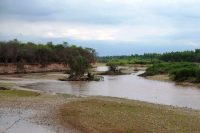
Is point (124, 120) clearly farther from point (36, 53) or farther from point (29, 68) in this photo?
point (36, 53)

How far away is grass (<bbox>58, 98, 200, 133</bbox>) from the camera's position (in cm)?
2260

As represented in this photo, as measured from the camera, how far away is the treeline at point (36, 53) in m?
116

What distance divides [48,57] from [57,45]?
1467 cm

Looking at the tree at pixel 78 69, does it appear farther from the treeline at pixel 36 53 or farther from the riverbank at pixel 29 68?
the treeline at pixel 36 53

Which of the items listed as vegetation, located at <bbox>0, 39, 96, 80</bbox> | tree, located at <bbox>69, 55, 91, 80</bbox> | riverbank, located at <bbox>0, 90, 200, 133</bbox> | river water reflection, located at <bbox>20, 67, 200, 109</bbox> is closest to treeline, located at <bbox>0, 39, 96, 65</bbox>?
vegetation, located at <bbox>0, 39, 96, 80</bbox>

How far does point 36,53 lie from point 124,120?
101286 mm

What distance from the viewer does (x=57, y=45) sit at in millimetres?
140375

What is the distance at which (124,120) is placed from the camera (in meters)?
25.5

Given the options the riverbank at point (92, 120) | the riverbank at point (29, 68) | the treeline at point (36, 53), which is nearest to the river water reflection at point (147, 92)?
the riverbank at point (92, 120)

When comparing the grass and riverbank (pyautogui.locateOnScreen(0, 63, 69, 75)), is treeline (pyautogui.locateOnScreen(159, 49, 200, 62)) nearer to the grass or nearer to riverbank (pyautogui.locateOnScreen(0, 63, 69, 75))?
riverbank (pyautogui.locateOnScreen(0, 63, 69, 75))

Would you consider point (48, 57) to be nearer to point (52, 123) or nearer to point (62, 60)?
point (62, 60)

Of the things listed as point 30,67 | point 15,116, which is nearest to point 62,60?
point 30,67

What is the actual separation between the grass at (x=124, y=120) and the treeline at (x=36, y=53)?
8657 cm

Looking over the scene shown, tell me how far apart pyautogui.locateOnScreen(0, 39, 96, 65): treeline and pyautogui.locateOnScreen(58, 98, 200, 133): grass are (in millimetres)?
86573
